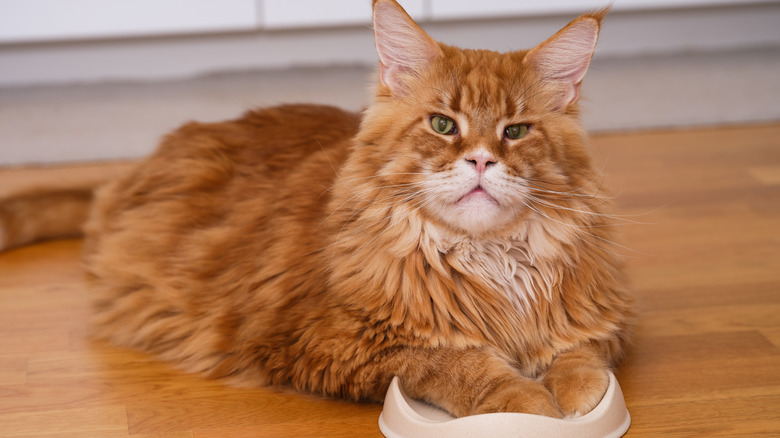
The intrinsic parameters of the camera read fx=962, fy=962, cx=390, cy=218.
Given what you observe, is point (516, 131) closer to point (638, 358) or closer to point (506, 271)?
point (506, 271)

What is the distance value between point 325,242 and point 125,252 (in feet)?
2.03

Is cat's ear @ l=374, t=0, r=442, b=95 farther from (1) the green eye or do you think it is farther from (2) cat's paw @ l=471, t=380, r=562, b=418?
(2) cat's paw @ l=471, t=380, r=562, b=418

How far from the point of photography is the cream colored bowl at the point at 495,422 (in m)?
1.65

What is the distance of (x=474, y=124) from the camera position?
69.6 inches

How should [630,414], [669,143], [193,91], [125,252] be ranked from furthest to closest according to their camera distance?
[193,91]
[669,143]
[125,252]
[630,414]

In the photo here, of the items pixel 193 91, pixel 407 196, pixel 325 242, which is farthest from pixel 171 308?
pixel 193 91

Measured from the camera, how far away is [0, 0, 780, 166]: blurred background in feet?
13.3

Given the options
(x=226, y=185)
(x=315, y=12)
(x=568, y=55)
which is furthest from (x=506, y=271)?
(x=315, y=12)

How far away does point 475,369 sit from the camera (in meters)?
1.79

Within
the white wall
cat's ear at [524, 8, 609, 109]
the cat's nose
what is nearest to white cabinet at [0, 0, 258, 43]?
the white wall

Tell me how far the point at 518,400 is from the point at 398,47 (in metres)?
0.70

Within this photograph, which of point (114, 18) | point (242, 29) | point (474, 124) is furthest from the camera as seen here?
point (242, 29)

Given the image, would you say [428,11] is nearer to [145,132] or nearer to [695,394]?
[145,132]

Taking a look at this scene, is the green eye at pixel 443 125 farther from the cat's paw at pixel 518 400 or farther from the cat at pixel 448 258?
the cat's paw at pixel 518 400
